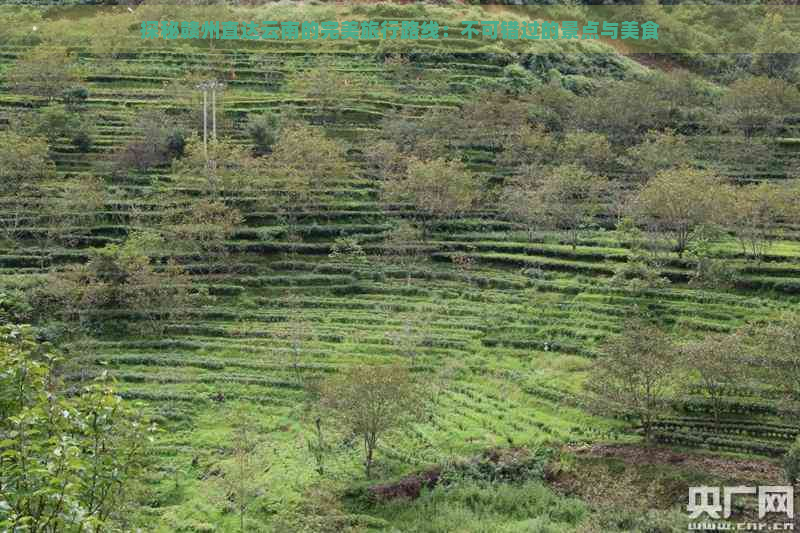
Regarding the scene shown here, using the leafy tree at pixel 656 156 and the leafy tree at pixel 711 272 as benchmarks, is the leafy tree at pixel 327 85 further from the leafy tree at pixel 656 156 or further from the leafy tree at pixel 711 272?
the leafy tree at pixel 711 272

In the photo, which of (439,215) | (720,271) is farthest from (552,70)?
(720,271)

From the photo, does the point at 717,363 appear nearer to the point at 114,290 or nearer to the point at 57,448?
the point at 57,448

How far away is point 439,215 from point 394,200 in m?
3.30

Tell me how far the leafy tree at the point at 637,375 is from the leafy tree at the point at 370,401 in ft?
A: 26.4

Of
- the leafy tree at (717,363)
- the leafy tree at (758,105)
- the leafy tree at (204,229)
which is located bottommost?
the leafy tree at (717,363)

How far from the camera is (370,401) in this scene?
31312 millimetres

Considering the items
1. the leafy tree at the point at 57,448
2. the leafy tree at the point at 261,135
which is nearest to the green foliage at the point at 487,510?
the leafy tree at the point at 57,448

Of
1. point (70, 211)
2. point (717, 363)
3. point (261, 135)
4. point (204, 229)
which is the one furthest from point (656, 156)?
point (70, 211)

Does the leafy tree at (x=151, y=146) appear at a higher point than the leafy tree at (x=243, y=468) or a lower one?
higher

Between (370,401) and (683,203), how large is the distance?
79.3ft

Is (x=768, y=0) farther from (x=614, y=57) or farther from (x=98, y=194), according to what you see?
(x=98, y=194)

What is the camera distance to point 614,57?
3410 inches

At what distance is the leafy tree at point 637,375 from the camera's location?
32250 millimetres

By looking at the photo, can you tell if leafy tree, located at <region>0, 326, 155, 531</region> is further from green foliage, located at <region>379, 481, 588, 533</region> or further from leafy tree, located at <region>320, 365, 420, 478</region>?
leafy tree, located at <region>320, 365, 420, 478</region>
